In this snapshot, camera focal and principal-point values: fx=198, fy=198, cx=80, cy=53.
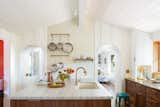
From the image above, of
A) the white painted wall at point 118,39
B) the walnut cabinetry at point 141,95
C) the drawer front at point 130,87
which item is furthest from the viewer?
the white painted wall at point 118,39

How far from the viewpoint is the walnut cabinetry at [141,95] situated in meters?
4.09

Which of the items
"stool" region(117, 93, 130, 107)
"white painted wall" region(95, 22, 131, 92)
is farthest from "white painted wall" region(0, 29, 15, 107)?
"stool" region(117, 93, 130, 107)

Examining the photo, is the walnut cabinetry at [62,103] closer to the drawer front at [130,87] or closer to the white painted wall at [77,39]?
the drawer front at [130,87]

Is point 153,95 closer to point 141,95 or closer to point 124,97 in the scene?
point 141,95

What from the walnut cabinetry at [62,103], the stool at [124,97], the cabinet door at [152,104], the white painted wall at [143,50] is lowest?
the stool at [124,97]

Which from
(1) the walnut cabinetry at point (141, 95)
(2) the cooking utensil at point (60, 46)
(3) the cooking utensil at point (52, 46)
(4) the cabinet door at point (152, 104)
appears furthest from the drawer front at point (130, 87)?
(3) the cooking utensil at point (52, 46)

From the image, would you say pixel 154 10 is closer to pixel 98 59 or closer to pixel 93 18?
pixel 93 18

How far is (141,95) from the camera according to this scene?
4973mm

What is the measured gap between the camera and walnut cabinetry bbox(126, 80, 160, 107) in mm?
Result: 4094

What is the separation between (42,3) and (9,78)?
2421mm

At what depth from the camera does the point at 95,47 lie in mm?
6344

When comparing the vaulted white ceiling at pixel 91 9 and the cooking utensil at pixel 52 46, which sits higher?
the vaulted white ceiling at pixel 91 9

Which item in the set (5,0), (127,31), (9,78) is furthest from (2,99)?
(127,31)

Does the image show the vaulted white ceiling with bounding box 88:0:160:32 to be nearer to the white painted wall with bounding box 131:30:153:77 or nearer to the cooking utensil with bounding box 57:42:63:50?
the white painted wall with bounding box 131:30:153:77
